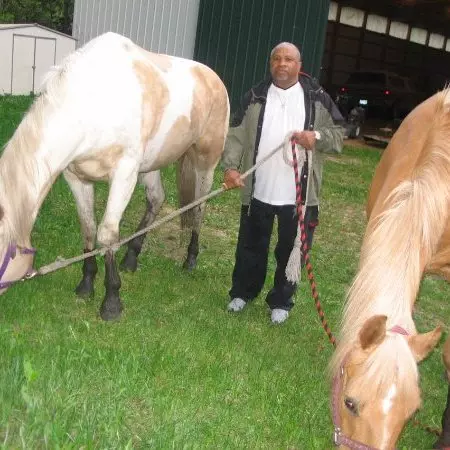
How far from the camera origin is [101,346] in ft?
12.8

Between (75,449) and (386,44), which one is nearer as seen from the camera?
(75,449)

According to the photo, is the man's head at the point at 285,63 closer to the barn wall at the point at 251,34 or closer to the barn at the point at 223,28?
the barn wall at the point at 251,34

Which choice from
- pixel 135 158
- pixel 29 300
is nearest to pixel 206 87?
pixel 135 158

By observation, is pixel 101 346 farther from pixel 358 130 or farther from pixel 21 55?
pixel 358 130

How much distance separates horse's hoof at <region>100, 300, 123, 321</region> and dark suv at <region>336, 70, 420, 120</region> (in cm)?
1512

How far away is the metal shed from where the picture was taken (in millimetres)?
13625

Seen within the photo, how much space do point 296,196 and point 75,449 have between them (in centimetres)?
246

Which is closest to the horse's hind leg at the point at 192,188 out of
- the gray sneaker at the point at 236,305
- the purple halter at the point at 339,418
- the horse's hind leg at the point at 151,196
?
the horse's hind leg at the point at 151,196

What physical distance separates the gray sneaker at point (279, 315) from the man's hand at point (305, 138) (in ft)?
4.20

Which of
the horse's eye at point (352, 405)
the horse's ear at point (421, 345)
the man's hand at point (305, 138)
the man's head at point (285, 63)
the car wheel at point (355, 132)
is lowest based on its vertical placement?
the car wheel at point (355, 132)

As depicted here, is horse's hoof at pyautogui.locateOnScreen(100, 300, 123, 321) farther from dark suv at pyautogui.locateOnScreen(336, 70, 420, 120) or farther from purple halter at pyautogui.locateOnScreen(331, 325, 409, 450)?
dark suv at pyautogui.locateOnScreen(336, 70, 420, 120)

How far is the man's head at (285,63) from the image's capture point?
4.32m

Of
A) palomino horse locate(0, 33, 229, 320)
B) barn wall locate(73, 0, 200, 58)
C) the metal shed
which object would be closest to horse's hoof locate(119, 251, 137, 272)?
palomino horse locate(0, 33, 229, 320)

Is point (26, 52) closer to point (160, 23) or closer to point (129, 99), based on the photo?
point (160, 23)
